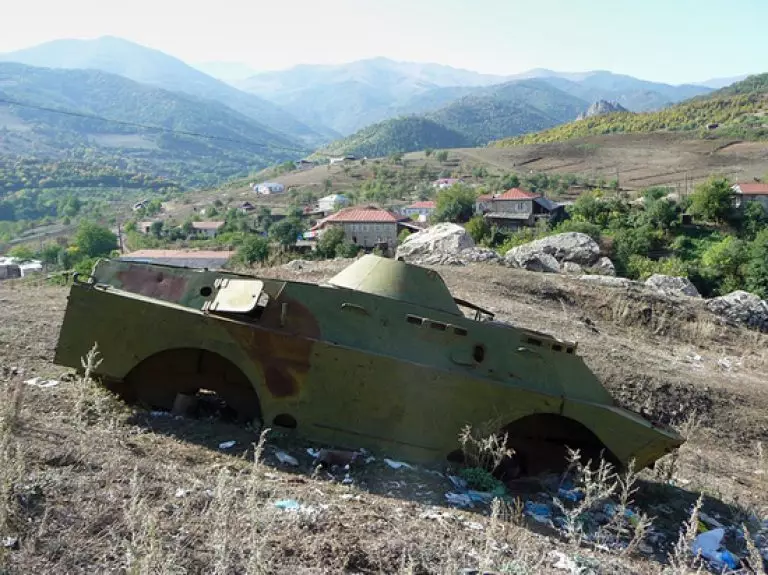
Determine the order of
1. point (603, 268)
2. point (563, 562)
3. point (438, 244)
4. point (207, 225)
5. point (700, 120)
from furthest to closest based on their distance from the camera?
point (700, 120), point (207, 225), point (603, 268), point (438, 244), point (563, 562)

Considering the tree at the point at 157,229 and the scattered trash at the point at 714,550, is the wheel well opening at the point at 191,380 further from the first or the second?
the tree at the point at 157,229

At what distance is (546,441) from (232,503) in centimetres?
401

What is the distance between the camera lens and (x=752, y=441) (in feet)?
34.2

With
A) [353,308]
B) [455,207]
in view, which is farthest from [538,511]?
[455,207]

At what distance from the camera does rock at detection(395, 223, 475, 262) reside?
64.3 feet

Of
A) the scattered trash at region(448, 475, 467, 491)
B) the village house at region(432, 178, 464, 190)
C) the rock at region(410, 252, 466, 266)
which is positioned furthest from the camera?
the village house at region(432, 178, 464, 190)

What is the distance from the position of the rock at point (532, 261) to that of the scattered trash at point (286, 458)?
1400 centimetres

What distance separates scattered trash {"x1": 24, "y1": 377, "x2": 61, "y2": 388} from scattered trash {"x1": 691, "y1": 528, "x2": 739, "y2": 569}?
250 inches

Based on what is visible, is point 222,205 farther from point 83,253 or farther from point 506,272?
point 506,272

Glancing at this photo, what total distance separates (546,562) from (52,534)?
3.14 m

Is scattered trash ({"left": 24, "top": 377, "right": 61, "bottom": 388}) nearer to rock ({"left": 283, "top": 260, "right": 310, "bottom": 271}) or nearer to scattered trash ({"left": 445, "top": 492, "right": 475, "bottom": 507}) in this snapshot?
scattered trash ({"left": 445, "top": 492, "right": 475, "bottom": 507})

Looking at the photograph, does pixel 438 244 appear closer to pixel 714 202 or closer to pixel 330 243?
pixel 330 243

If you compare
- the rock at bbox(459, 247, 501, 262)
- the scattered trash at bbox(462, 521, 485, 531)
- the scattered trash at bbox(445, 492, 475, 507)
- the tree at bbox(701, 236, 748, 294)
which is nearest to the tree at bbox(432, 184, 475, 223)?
the tree at bbox(701, 236, 748, 294)

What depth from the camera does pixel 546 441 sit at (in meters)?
7.00
